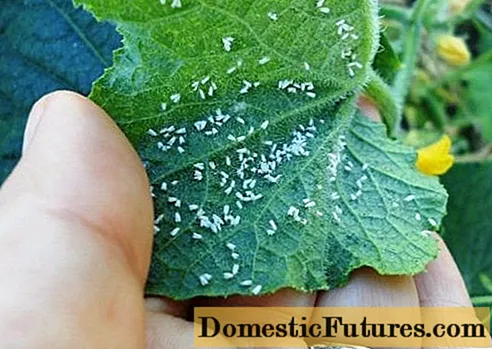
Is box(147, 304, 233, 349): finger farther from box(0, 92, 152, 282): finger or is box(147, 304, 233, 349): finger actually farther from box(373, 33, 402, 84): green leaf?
box(373, 33, 402, 84): green leaf

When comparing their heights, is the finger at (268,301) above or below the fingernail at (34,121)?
below

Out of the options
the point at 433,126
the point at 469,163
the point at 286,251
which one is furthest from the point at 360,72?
the point at 433,126

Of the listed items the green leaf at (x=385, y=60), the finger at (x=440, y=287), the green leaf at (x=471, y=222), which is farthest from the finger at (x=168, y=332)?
the green leaf at (x=471, y=222)

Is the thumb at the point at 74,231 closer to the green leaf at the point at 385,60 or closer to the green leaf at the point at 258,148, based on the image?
the green leaf at the point at 258,148

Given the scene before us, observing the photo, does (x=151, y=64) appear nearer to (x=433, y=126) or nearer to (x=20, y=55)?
(x=20, y=55)

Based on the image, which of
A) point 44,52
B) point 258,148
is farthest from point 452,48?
point 44,52

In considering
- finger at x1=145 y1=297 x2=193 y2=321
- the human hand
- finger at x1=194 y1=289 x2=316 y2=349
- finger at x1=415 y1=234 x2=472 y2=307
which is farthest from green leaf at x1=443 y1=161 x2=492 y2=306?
the human hand
